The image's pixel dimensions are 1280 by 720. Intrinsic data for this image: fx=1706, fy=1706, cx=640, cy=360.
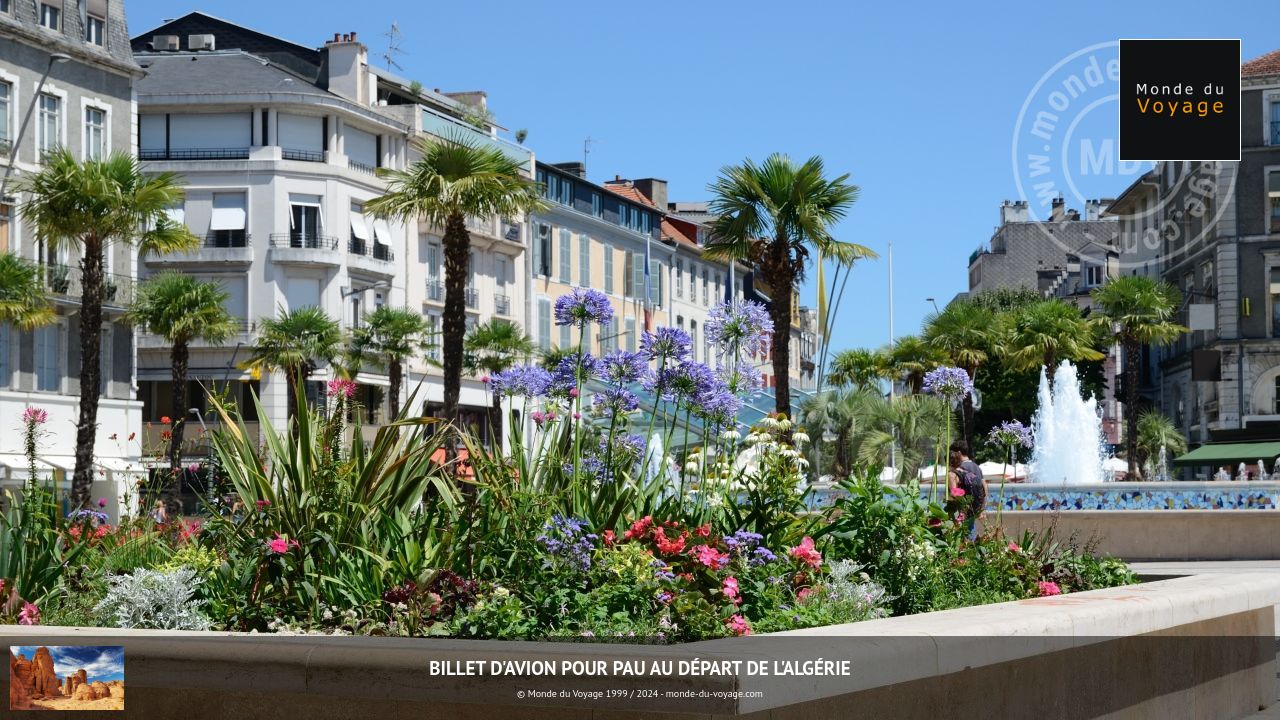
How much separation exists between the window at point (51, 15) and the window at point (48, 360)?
8.14 m

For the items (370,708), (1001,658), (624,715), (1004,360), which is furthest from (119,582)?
(1004,360)

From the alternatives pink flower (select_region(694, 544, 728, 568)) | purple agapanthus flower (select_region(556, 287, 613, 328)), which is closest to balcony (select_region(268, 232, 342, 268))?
purple agapanthus flower (select_region(556, 287, 613, 328))

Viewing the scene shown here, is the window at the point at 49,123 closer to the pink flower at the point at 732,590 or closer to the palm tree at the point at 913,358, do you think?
the palm tree at the point at 913,358

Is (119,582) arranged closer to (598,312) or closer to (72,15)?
(598,312)

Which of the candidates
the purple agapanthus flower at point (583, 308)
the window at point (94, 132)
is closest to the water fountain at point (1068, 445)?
the window at point (94, 132)

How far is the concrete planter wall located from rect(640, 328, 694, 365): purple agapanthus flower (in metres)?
2.94

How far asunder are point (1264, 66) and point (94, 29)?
45.0m

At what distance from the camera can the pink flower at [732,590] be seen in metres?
6.32

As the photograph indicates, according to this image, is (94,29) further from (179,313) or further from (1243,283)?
(1243,283)

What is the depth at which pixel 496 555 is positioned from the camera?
6832mm

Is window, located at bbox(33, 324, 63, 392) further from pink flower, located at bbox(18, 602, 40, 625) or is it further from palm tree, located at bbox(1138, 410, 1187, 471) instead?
palm tree, located at bbox(1138, 410, 1187, 471)

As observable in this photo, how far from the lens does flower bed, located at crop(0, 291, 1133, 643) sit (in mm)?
6352

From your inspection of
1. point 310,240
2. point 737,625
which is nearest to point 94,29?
point 310,240

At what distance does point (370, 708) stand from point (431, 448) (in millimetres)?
2827
